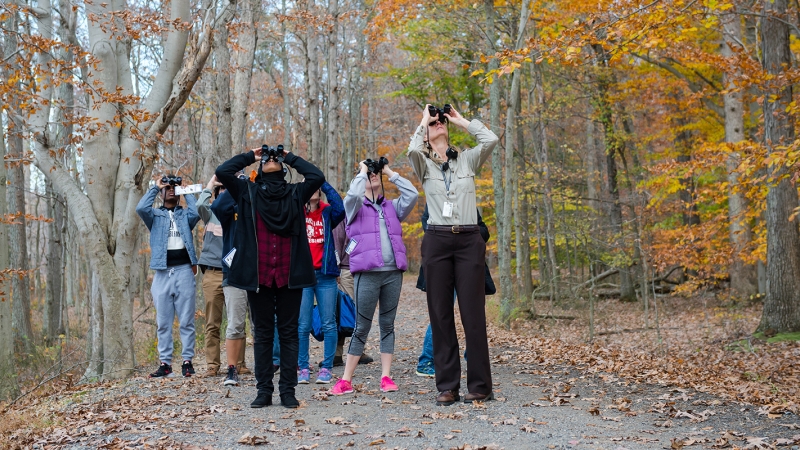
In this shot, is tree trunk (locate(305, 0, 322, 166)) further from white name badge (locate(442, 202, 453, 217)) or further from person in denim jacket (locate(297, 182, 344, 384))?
white name badge (locate(442, 202, 453, 217))

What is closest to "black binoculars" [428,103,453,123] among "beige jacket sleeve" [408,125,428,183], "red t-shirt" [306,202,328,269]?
"beige jacket sleeve" [408,125,428,183]

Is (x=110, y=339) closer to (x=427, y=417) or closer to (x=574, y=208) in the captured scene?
(x=427, y=417)

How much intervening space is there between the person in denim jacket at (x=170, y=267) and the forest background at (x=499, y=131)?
849mm

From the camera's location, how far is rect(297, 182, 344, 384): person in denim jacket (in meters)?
7.13

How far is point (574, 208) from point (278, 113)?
1830 cm

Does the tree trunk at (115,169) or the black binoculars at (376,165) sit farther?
the tree trunk at (115,169)

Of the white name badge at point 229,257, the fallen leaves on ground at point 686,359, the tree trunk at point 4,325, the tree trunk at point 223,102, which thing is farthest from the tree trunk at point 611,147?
the tree trunk at point 4,325

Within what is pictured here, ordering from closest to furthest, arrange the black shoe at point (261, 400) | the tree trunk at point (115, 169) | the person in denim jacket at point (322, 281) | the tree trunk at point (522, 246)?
the black shoe at point (261, 400) → the person in denim jacket at point (322, 281) → the tree trunk at point (115, 169) → the tree trunk at point (522, 246)

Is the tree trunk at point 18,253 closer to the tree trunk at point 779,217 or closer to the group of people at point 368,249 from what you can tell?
the group of people at point 368,249

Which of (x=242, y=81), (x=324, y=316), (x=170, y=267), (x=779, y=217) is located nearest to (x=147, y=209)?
(x=170, y=267)

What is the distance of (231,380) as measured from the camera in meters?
6.93

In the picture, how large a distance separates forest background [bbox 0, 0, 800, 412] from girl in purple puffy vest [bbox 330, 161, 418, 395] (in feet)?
6.24

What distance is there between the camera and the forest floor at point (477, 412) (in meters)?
4.71

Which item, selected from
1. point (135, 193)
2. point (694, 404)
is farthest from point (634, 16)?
point (135, 193)
